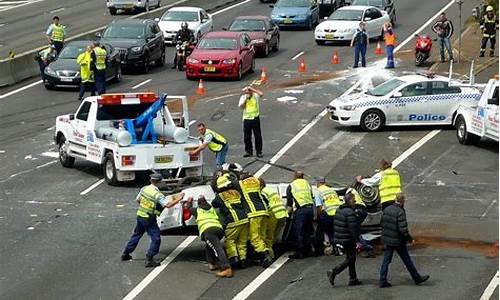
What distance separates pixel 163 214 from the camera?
20141 mm

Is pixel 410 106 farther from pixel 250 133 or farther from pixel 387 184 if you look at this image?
pixel 387 184

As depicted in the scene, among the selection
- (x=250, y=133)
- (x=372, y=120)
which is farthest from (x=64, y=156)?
(x=372, y=120)

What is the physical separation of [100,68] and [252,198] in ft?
53.3

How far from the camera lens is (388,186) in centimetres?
2064

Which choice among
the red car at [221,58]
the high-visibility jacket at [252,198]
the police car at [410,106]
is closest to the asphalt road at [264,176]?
the police car at [410,106]

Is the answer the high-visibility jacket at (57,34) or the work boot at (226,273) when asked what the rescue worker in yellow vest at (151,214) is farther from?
the high-visibility jacket at (57,34)

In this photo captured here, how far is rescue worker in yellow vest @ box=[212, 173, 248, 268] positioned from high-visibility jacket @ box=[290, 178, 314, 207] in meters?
0.95

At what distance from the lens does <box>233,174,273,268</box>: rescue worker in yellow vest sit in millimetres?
19500

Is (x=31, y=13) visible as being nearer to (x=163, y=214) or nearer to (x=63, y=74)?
(x=63, y=74)

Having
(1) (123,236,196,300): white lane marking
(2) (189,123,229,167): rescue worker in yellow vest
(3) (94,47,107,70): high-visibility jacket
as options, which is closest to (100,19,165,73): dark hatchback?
(3) (94,47,107,70): high-visibility jacket

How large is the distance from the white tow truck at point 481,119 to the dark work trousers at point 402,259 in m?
9.75

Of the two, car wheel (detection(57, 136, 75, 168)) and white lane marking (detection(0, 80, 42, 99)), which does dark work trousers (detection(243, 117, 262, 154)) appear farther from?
white lane marking (detection(0, 80, 42, 99))

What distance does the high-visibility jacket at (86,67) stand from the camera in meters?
34.8

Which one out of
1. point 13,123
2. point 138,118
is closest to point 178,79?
point 13,123
